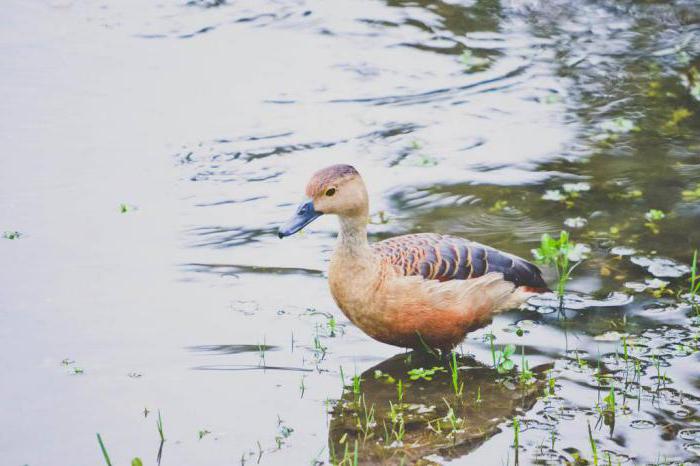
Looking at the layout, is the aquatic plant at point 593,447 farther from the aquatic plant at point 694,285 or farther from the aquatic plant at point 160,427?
the aquatic plant at point 160,427

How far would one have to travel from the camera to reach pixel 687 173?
9367mm

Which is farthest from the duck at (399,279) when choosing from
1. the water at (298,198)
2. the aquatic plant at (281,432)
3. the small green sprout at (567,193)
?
the small green sprout at (567,193)

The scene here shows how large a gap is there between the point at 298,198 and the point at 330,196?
2447mm

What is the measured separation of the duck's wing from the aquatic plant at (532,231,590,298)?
0.80 feet

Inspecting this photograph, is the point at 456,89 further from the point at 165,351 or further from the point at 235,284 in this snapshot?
the point at 165,351

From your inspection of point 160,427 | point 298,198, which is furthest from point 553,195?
point 160,427

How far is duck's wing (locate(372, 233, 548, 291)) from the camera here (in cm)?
668

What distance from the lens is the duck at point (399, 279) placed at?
6527 millimetres

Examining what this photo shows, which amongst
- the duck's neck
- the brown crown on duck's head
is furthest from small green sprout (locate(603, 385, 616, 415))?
the brown crown on duck's head

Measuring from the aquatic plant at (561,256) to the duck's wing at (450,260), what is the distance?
0.80ft

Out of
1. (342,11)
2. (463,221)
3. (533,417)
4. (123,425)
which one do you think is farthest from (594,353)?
(342,11)

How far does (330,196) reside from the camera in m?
6.66

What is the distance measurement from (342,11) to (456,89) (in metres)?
2.48

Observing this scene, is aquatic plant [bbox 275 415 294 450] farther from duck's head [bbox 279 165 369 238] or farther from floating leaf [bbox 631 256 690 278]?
floating leaf [bbox 631 256 690 278]
